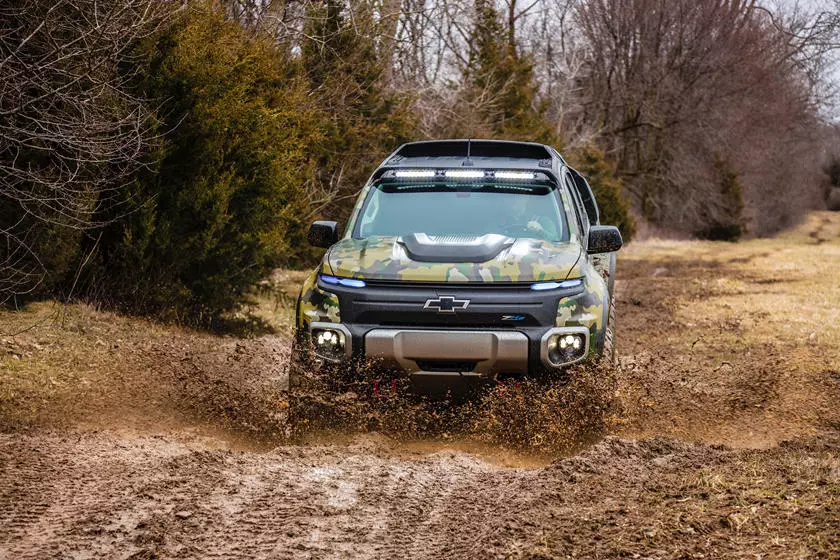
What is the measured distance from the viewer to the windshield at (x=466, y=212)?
6852 millimetres

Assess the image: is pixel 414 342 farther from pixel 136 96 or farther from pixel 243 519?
pixel 136 96

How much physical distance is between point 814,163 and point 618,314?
161 feet

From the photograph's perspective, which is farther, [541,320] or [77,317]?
[77,317]

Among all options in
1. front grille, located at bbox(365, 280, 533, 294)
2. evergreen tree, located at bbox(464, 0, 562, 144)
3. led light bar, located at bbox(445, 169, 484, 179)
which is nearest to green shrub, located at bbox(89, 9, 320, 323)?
led light bar, located at bbox(445, 169, 484, 179)

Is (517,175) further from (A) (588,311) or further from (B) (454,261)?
(A) (588,311)

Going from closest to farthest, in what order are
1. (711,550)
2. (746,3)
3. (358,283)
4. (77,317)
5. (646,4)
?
(711,550)
(358,283)
(77,317)
(646,4)
(746,3)

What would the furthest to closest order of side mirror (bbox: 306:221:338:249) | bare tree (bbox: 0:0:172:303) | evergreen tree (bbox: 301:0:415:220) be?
evergreen tree (bbox: 301:0:415:220), bare tree (bbox: 0:0:172:303), side mirror (bbox: 306:221:338:249)

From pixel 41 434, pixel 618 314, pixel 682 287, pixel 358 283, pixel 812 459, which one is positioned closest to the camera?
pixel 812 459

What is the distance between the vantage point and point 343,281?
19.6ft

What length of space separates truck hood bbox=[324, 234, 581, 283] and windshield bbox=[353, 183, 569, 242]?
61 cm

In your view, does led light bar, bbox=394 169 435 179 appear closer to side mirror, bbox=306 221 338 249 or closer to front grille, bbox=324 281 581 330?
side mirror, bbox=306 221 338 249

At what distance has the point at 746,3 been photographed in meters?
46.5

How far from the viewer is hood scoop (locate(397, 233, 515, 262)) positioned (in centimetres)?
590

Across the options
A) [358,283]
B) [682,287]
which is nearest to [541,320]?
[358,283]
